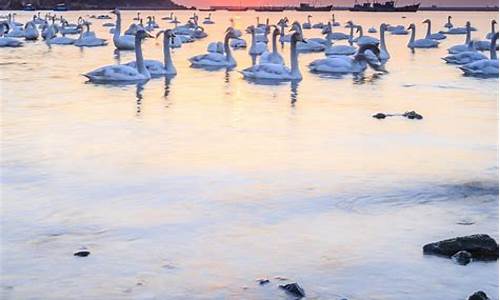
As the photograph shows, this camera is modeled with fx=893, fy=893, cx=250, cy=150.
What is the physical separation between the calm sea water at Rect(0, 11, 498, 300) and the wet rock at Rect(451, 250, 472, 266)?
7 centimetres

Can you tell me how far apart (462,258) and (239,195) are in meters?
2.18

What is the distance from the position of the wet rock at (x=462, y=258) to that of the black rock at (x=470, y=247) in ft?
0.17

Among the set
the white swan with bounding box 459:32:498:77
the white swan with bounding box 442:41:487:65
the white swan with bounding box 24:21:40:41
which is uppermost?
the white swan with bounding box 459:32:498:77

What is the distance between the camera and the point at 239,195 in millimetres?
7008

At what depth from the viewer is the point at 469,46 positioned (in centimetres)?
2645

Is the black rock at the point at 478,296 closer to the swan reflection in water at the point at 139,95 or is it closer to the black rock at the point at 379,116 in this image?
the black rock at the point at 379,116

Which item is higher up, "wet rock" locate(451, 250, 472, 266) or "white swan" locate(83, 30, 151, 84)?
"wet rock" locate(451, 250, 472, 266)

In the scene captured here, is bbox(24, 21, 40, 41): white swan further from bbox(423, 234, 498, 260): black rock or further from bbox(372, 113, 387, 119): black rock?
bbox(423, 234, 498, 260): black rock

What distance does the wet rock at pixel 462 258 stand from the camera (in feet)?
17.4

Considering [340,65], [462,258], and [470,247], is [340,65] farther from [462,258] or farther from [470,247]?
[462,258]

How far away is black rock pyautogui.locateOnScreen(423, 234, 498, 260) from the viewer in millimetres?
5410

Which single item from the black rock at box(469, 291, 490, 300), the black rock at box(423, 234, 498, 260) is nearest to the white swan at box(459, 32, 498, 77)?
the black rock at box(423, 234, 498, 260)

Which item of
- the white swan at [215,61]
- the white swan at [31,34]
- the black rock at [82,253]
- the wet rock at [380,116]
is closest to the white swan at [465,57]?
the white swan at [215,61]

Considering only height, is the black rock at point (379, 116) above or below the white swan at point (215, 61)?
above
